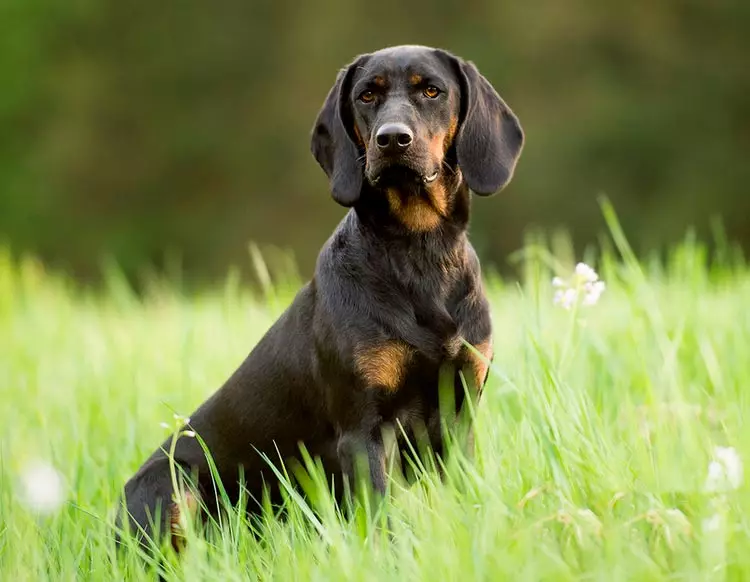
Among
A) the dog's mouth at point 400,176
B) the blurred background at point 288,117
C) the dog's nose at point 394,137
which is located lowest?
the blurred background at point 288,117

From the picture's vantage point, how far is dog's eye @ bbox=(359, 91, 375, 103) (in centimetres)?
351

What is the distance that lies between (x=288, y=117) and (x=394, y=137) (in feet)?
50.0

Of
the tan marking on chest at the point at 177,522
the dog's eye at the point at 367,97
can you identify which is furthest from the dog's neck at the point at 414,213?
the tan marking on chest at the point at 177,522

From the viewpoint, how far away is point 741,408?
3.28m

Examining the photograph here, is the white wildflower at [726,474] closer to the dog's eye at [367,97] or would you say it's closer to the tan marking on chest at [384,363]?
the tan marking on chest at [384,363]

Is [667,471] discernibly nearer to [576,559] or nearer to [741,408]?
[576,559]

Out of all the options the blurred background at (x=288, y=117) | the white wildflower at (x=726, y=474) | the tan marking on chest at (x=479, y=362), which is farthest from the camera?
the blurred background at (x=288, y=117)

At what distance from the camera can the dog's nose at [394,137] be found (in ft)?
10.6

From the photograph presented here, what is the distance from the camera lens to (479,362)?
3223mm

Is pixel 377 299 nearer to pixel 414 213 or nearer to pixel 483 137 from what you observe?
pixel 414 213

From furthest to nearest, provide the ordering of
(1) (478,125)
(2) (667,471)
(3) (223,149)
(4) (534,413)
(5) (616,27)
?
(3) (223,149)
(5) (616,27)
(1) (478,125)
(4) (534,413)
(2) (667,471)

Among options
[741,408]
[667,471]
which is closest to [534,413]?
[667,471]

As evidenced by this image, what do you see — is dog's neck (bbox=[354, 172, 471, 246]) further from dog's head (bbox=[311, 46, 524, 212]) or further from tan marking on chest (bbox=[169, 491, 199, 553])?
tan marking on chest (bbox=[169, 491, 199, 553])

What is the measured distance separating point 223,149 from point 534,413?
1618 centimetres
